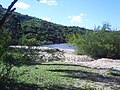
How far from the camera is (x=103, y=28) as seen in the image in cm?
3759

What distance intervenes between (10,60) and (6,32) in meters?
0.95

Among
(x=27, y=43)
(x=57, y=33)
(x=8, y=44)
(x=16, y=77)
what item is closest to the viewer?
(x=8, y=44)

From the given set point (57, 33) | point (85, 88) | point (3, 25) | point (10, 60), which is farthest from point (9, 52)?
point (57, 33)

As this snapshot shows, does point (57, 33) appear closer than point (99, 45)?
No

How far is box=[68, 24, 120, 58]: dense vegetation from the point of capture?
117ft

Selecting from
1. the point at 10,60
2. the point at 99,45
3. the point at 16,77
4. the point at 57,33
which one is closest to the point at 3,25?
the point at 10,60

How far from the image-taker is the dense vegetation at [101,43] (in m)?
35.8

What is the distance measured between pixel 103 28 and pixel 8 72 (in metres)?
26.9

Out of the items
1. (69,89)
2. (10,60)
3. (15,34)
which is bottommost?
(69,89)

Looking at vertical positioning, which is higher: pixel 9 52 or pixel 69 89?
pixel 9 52

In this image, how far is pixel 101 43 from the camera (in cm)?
3619

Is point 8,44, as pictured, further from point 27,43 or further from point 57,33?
point 57,33

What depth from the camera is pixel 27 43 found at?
12203 mm

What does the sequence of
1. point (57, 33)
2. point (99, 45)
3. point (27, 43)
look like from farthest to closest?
point (57, 33), point (99, 45), point (27, 43)
